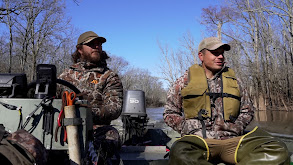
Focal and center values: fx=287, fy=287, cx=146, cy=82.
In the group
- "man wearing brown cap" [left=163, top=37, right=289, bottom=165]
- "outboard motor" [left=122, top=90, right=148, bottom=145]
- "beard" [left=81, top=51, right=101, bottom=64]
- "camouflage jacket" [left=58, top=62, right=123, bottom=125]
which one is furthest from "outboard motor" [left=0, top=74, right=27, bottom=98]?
"outboard motor" [left=122, top=90, right=148, bottom=145]

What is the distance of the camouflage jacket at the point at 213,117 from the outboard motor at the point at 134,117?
285 cm

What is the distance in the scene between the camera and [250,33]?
2373 cm

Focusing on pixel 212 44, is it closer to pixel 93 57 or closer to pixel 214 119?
pixel 214 119

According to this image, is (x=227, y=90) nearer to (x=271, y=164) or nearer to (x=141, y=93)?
(x=271, y=164)

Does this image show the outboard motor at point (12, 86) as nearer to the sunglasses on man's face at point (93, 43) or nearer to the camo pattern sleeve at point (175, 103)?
the sunglasses on man's face at point (93, 43)

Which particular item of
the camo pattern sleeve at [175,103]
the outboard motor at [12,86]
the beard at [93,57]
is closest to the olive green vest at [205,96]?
the camo pattern sleeve at [175,103]

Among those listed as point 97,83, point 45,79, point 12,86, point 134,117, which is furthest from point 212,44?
point 134,117

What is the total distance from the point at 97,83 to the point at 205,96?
3.66 ft

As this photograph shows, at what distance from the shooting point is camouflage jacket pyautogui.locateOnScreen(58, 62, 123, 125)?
292 cm

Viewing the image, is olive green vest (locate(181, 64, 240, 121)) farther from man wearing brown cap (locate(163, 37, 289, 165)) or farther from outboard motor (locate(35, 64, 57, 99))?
outboard motor (locate(35, 64, 57, 99))

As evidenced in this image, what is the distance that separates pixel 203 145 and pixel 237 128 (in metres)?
0.42

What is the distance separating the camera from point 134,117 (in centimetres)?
607

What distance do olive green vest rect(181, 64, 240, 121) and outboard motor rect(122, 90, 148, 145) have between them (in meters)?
3.09

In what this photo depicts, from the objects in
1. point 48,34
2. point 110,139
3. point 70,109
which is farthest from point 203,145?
point 48,34
